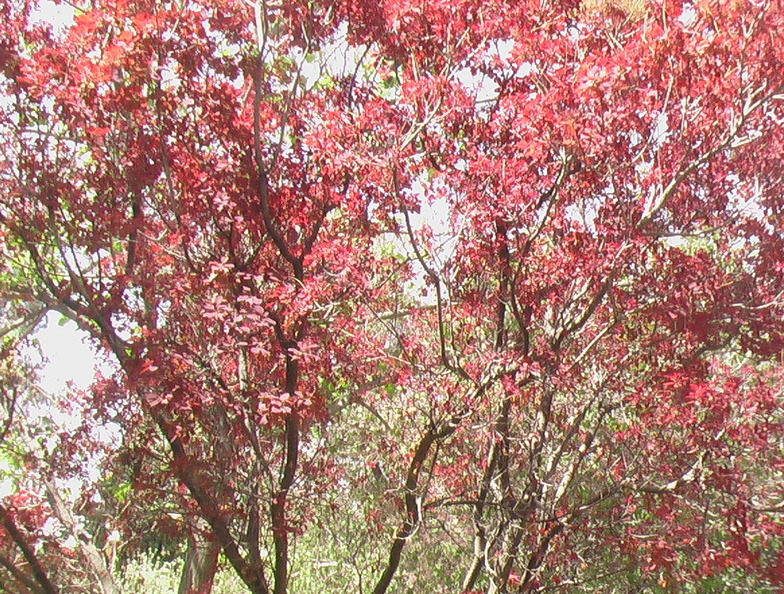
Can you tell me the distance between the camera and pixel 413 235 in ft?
14.8

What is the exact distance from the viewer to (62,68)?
438 centimetres

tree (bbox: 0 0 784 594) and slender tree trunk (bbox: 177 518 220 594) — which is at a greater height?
tree (bbox: 0 0 784 594)

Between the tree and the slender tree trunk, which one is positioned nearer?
the tree

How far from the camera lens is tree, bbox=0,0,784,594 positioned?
435cm

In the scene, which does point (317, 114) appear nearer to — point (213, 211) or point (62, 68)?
point (213, 211)

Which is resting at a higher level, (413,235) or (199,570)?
(413,235)

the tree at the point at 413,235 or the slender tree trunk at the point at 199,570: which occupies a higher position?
the tree at the point at 413,235

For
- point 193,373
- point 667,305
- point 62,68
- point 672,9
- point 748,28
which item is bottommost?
point 193,373

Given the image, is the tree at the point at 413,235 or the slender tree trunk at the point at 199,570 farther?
the slender tree trunk at the point at 199,570

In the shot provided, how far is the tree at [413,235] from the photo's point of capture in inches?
171

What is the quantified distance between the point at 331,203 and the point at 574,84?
165 cm

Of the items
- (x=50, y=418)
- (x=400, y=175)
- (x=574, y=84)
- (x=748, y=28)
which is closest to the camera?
(x=748, y=28)

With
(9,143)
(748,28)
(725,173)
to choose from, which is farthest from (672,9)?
(9,143)

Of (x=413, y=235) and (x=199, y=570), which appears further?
(x=199, y=570)
